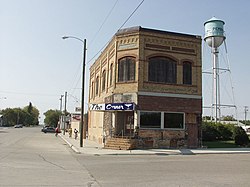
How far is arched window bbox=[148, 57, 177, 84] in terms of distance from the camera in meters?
29.3

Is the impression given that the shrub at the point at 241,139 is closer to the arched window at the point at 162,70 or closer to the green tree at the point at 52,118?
the arched window at the point at 162,70

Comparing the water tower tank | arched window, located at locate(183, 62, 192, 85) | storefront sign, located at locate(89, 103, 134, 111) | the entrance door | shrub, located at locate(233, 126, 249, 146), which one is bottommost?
shrub, located at locate(233, 126, 249, 146)

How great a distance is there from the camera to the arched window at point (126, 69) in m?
29.4

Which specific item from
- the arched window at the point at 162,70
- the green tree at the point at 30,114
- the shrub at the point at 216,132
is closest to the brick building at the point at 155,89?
the arched window at the point at 162,70

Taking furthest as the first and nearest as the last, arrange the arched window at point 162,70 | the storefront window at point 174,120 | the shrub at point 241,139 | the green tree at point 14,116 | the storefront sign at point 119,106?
the green tree at point 14,116 < the shrub at point 241,139 < the arched window at point 162,70 < the storefront window at point 174,120 < the storefront sign at point 119,106

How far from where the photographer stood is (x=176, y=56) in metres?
29.9

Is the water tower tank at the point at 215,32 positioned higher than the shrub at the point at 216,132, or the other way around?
the water tower tank at the point at 215,32

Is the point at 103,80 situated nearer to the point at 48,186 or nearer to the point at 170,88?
the point at 170,88

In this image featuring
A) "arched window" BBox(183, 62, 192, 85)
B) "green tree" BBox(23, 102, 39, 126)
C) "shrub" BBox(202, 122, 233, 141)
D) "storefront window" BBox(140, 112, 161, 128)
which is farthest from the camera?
"green tree" BBox(23, 102, 39, 126)

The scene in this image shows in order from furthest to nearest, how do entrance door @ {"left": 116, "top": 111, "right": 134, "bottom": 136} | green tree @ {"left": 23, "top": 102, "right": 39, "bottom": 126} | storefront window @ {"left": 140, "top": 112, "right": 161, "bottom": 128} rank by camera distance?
green tree @ {"left": 23, "top": 102, "right": 39, "bottom": 126} < entrance door @ {"left": 116, "top": 111, "right": 134, "bottom": 136} < storefront window @ {"left": 140, "top": 112, "right": 161, "bottom": 128}

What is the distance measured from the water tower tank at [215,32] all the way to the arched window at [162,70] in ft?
57.7

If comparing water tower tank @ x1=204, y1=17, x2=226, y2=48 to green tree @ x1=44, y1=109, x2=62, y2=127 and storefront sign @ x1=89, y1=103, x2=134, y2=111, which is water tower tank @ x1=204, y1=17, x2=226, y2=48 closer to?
storefront sign @ x1=89, y1=103, x2=134, y2=111

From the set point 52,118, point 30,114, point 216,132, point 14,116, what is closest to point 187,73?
point 216,132

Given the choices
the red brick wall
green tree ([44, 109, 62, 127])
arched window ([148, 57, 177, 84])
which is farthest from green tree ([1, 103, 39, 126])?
the red brick wall
